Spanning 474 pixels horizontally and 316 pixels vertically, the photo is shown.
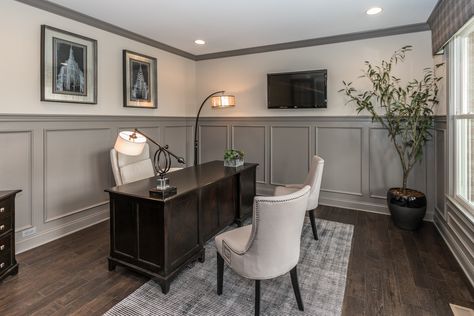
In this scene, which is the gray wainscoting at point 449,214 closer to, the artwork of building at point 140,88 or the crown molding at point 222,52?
the crown molding at point 222,52

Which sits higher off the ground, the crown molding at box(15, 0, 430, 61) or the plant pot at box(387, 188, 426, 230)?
the crown molding at box(15, 0, 430, 61)

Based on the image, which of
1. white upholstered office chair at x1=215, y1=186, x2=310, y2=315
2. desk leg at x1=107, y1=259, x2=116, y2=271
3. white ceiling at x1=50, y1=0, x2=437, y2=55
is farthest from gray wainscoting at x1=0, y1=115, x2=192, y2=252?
white upholstered office chair at x1=215, y1=186, x2=310, y2=315

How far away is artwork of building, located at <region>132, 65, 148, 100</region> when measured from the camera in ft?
13.3

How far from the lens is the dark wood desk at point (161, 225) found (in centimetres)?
214

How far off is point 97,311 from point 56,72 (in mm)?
2479

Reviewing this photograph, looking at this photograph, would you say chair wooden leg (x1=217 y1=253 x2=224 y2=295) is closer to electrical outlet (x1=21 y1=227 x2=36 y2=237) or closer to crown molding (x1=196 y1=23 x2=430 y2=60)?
electrical outlet (x1=21 y1=227 x2=36 y2=237)

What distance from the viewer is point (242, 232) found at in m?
2.13

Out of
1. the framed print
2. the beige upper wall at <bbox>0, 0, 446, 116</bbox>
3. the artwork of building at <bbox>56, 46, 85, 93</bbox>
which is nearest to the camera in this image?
the beige upper wall at <bbox>0, 0, 446, 116</bbox>

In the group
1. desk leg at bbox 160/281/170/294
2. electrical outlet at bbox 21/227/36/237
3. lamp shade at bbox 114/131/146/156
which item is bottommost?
desk leg at bbox 160/281/170/294

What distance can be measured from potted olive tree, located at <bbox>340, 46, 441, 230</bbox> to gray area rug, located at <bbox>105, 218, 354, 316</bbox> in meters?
1.22

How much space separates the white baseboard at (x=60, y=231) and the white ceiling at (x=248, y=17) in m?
2.45

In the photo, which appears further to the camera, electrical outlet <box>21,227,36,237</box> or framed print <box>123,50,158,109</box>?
framed print <box>123,50,158,109</box>

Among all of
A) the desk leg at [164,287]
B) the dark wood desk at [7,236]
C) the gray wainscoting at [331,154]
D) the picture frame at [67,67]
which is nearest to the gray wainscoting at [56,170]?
the picture frame at [67,67]

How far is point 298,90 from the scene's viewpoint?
4.35 m
